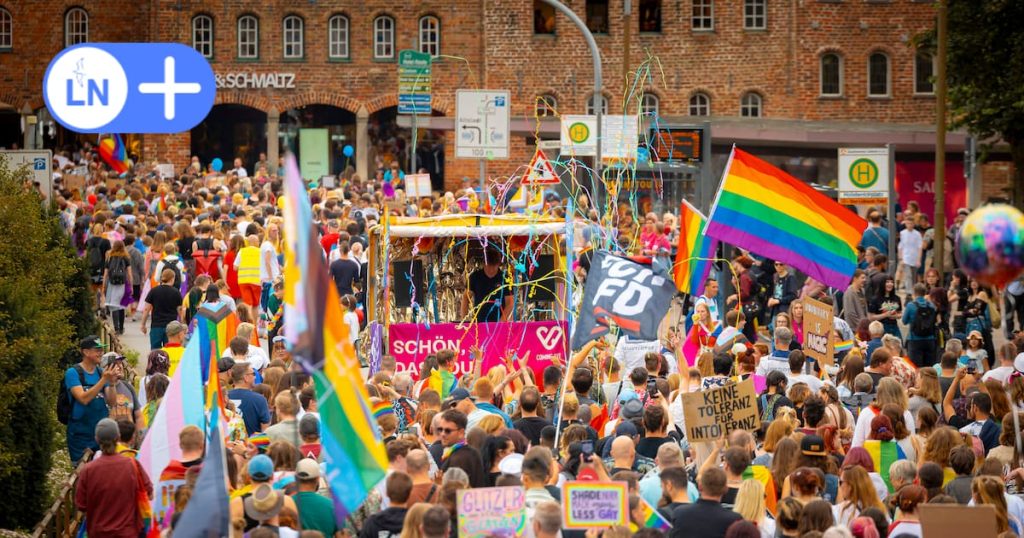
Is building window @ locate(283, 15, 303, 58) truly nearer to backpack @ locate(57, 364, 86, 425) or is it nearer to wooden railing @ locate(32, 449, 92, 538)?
backpack @ locate(57, 364, 86, 425)

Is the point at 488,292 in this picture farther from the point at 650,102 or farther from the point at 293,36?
the point at 293,36

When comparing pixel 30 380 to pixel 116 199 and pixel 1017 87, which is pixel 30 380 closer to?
pixel 116 199

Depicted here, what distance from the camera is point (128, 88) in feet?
43.6

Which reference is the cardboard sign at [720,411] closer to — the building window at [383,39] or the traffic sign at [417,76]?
the traffic sign at [417,76]

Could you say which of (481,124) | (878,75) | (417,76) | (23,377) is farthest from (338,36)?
(23,377)

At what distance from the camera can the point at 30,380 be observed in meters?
14.0

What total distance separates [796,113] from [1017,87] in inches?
665

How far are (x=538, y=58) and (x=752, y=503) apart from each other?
40.1 m

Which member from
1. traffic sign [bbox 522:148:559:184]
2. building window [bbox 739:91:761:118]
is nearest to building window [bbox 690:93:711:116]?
building window [bbox 739:91:761:118]

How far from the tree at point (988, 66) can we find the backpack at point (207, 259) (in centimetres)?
1624

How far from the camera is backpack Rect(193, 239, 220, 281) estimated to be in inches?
893

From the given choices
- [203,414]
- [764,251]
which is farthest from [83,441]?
[764,251]

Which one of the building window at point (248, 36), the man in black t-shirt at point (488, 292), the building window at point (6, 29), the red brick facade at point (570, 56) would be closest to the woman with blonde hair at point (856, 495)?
the man in black t-shirt at point (488, 292)

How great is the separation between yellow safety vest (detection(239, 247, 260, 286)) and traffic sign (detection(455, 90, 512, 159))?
5561mm
